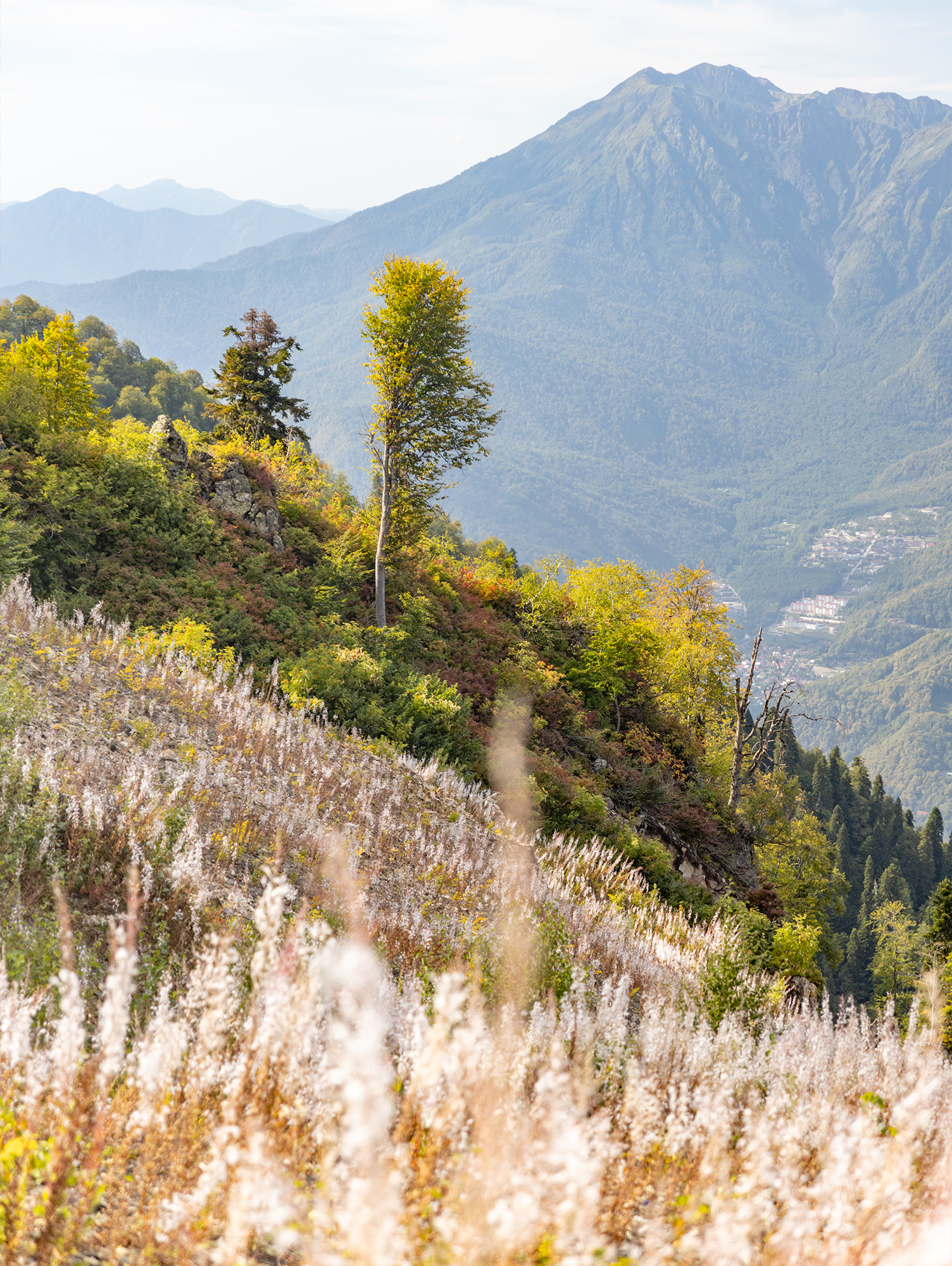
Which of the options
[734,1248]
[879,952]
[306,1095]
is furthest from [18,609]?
[879,952]

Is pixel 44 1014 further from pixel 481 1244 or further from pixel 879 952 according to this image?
pixel 879 952

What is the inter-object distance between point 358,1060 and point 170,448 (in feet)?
65.7

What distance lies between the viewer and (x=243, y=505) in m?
21.1

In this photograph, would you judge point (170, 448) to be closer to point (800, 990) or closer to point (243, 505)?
point (243, 505)

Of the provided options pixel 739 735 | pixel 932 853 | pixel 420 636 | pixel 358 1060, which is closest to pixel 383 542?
pixel 420 636

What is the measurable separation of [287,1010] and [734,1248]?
6.87ft

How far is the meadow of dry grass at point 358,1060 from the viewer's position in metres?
2.98

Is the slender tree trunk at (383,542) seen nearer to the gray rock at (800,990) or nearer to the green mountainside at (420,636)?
the green mountainside at (420,636)

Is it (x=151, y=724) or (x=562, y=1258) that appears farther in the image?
(x=151, y=724)

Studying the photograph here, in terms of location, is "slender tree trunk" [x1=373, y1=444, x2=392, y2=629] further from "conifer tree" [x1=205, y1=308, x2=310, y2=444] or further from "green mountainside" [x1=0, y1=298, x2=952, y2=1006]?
"conifer tree" [x1=205, y1=308, x2=310, y2=444]

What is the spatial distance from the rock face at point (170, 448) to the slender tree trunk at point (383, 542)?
5402 millimetres

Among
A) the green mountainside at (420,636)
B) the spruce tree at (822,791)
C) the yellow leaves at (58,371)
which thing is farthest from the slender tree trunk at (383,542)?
the spruce tree at (822,791)

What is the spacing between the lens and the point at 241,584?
1838cm

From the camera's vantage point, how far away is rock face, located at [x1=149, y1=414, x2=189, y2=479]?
19.5 m
